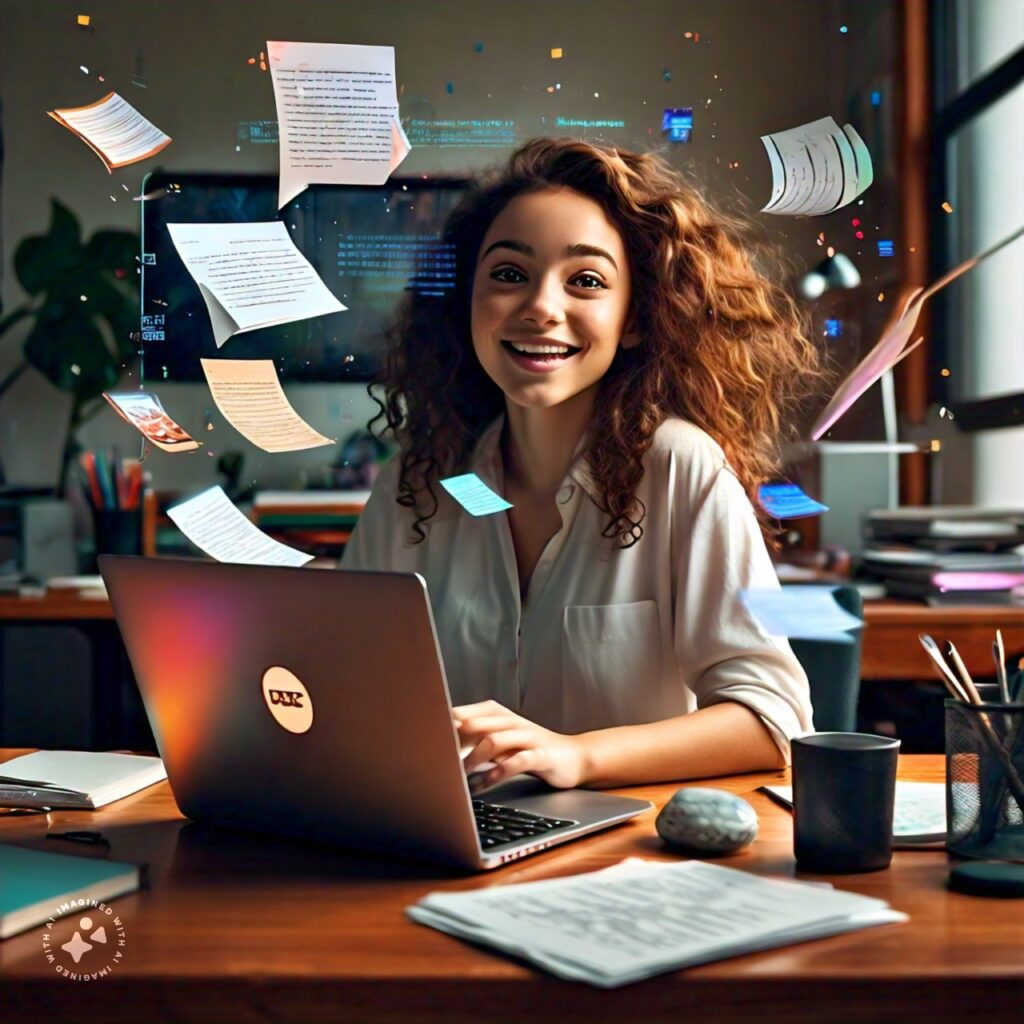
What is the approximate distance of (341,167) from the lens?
54.2 inches

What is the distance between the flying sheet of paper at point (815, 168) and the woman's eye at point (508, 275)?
0.87 ft

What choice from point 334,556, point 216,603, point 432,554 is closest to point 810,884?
point 216,603

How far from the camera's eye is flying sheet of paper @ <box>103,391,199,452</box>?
1.47m

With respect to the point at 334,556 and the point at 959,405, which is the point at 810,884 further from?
the point at 334,556

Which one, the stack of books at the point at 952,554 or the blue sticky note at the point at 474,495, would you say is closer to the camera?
the blue sticky note at the point at 474,495

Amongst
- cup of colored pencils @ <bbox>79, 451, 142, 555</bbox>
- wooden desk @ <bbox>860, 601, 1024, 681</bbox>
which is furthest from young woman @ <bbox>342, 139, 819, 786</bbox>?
cup of colored pencils @ <bbox>79, 451, 142, 555</bbox>

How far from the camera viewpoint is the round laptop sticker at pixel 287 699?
32.9 inches

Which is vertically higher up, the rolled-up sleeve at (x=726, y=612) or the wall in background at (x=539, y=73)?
the wall in background at (x=539, y=73)

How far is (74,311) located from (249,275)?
175 cm

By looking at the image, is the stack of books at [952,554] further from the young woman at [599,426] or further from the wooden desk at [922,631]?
the young woman at [599,426]

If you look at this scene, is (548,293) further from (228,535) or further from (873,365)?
(228,535)

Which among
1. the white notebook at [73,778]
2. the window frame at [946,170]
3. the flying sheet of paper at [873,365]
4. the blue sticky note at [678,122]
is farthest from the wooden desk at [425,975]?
the window frame at [946,170]

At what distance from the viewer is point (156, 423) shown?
153cm

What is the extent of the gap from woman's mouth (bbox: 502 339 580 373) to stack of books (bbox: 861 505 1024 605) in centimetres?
111
